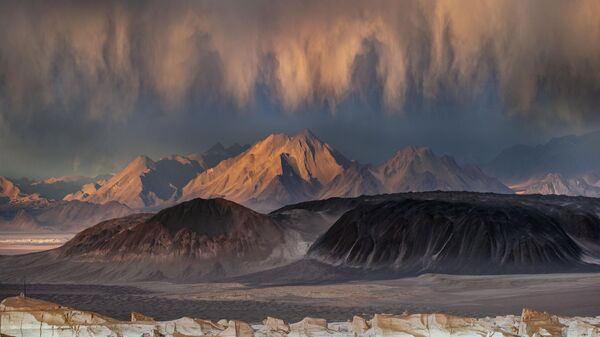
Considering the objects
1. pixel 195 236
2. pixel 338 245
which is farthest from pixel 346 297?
pixel 195 236

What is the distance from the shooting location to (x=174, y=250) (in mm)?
174750

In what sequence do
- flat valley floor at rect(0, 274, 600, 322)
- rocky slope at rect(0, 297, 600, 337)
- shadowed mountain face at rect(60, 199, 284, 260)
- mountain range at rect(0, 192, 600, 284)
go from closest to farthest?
rocky slope at rect(0, 297, 600, 337), flat valley floor at rect(0, 274, 600, 322), mountain range at rect(0, 192, 600, 284), shadowed mountain face at rect(60, 199, 284, 260)

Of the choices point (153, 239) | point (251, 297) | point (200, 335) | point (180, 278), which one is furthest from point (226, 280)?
point (200, 335)

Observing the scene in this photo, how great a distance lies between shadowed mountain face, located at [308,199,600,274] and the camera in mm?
145625

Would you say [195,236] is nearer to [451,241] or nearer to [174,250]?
[174,250]

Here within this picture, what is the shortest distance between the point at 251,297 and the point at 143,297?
18.0 metres

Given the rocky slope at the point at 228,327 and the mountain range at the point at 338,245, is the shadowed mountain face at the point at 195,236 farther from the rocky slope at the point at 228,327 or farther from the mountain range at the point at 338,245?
the rocky slope at the point at 228,327

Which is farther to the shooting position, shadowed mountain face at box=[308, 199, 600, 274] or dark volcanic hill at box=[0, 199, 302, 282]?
dark volcanic hill at box=[0, 199, 302, 282]

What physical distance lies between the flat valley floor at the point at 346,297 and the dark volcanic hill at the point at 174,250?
21.1 meters

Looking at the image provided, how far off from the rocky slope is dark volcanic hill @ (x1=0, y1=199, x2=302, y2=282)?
134574mm

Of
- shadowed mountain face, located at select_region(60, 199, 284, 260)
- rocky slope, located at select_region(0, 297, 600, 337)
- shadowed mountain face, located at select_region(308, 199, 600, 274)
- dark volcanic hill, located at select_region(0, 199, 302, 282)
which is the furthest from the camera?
shadowed mountain face, located at select_region(60, 199, 284, 260)

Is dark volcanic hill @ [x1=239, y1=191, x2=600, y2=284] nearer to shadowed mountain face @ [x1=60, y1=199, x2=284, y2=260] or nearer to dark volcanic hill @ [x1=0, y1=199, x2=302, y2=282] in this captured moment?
dark volcanic hill @ [x1=0, y1=199, x2=302, y2=282]

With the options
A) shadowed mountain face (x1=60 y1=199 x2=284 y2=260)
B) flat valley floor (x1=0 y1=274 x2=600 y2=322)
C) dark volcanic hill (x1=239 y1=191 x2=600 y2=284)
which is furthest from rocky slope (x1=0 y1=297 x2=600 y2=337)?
shadowed mountain face (x1=60 y1=199 x2=284 y2=260)

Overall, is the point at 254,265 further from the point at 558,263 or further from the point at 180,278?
the point at 558,263
